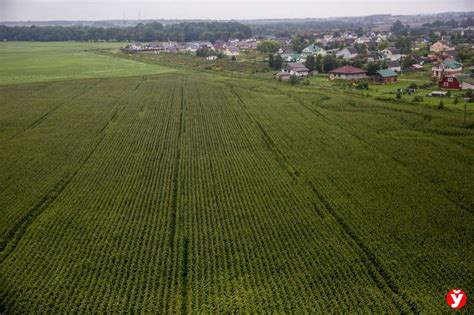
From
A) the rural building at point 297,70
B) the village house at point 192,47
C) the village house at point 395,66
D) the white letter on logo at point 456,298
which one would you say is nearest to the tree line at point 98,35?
the village house at point 192,47

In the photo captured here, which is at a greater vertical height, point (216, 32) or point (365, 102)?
point (216, 32)

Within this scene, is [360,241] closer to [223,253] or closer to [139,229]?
[223,253]

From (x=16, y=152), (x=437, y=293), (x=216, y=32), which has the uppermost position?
(x=216, y=32)

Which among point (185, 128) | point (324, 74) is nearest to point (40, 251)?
point (185, 128)

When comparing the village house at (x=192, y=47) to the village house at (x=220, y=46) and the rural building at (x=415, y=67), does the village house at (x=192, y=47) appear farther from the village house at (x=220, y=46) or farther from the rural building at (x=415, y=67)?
the rural building at (x=415, y=67)

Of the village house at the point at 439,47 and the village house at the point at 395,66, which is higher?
the village house at the point at 439,47

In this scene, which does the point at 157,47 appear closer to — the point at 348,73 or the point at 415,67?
the point at 348,73

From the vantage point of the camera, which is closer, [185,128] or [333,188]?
[333,188]
